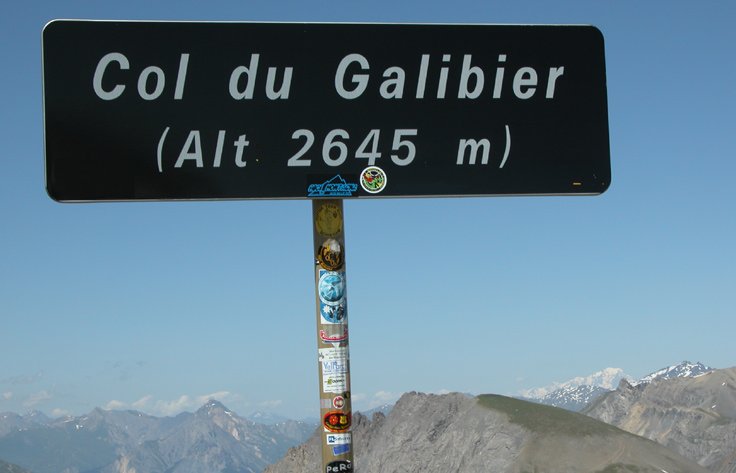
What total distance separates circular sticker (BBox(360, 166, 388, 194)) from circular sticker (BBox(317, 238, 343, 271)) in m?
0.47

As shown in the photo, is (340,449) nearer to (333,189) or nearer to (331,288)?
(331,288)

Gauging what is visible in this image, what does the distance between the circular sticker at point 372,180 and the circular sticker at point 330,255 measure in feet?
1.53

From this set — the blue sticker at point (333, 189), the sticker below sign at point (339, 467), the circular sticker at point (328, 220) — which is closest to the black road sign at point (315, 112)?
the blue sticker at point (333, 189)

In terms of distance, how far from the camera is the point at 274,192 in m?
7.22

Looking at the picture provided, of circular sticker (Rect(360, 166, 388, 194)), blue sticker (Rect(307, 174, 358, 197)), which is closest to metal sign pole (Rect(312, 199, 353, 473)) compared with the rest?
blue sticker (Rect(307, 174, 358, 197))

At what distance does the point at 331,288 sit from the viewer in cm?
715

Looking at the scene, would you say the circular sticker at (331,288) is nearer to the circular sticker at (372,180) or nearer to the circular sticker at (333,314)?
the circular sticker at (333,314)

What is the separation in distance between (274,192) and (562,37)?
2570mm

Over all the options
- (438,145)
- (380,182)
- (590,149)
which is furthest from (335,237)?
(590,149)

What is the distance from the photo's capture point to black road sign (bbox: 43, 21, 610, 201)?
7156 mm

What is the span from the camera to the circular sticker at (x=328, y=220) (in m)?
7.26

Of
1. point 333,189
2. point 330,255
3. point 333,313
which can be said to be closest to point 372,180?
point 333,189

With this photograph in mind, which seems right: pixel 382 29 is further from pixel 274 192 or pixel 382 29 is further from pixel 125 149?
pixel 125 149

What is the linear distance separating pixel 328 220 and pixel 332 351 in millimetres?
966
